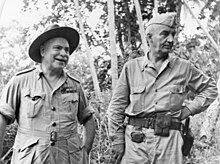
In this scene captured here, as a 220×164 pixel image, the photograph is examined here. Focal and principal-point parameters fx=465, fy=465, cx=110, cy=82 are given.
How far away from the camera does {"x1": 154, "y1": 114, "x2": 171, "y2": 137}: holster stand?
4473mm

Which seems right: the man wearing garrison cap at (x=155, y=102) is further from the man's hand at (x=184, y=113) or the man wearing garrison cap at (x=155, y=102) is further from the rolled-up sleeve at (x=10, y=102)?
the rolled-up sleeve at (x=10, y=102)

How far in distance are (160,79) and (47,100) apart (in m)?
1.15

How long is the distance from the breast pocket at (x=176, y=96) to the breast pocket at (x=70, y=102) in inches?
36.5

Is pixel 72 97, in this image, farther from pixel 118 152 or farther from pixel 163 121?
pixel 163 121

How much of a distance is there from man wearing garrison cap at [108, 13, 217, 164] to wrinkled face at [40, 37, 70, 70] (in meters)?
0.67

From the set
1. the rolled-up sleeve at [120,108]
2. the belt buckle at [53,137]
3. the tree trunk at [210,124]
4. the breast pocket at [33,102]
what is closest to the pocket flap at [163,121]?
the rolled-up sleeve at [120,108]

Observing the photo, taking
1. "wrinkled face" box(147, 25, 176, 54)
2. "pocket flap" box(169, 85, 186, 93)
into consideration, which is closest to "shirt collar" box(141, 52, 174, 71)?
"wrinkled face" box(147, 25, 176, 54)

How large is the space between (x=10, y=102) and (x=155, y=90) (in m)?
1.41

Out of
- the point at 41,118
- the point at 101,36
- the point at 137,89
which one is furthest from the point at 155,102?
the point at 101,36

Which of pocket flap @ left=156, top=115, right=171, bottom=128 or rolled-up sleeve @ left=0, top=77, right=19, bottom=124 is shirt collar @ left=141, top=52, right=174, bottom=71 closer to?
pocket flap @ left=156, top=115, right=171, bottom=128

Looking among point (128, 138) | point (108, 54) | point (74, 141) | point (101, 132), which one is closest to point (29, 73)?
point (74, 141)

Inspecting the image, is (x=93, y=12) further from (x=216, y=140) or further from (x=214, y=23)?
(x=216, y=140)

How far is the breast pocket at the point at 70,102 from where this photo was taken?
173 inches

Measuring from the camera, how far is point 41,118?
4.26 metres
